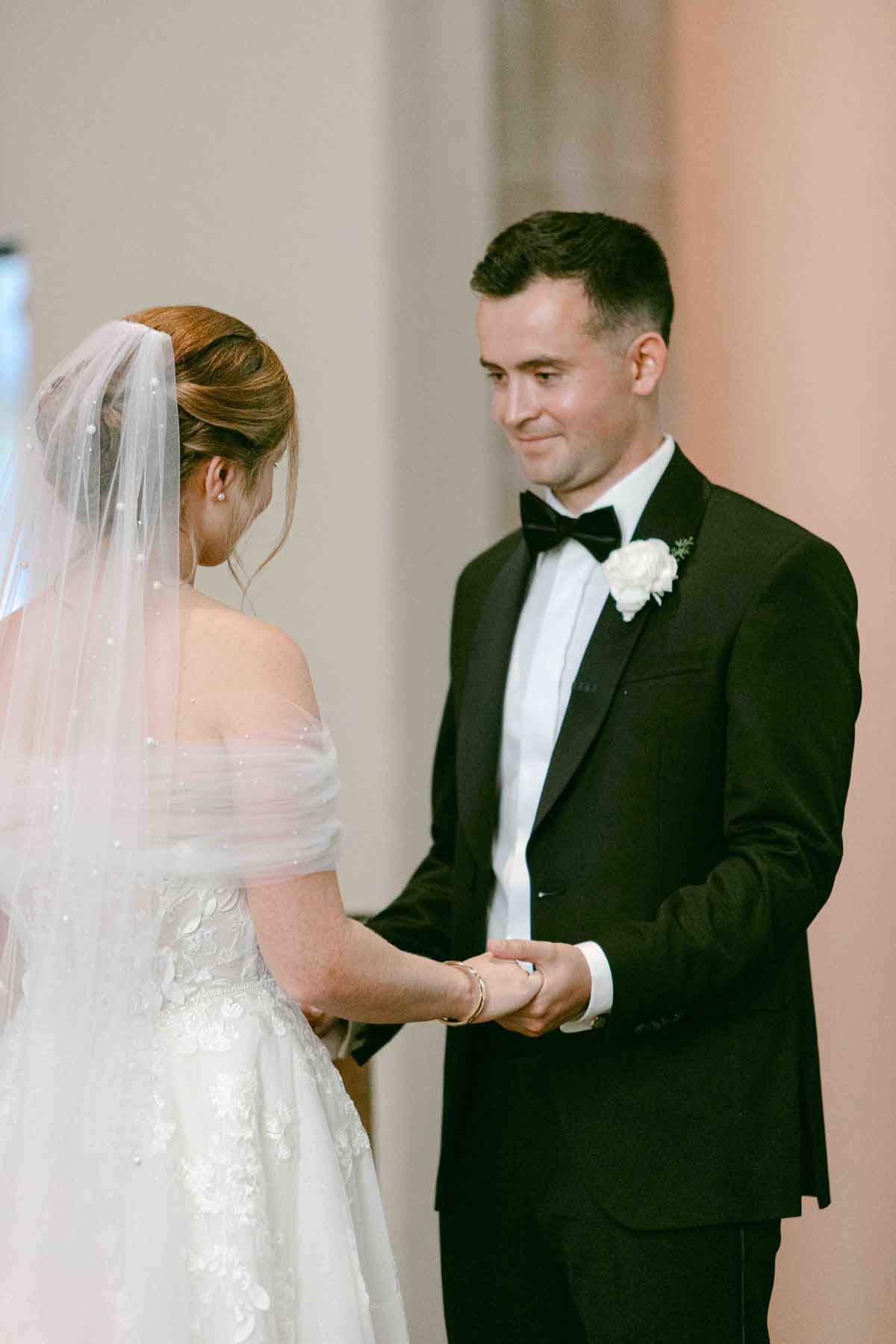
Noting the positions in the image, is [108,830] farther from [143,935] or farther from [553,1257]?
[553,1257]

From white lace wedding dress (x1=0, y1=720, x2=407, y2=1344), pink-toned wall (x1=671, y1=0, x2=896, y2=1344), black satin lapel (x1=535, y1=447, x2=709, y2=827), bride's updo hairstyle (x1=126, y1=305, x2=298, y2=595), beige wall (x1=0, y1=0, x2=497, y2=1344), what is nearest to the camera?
white lace wedding dress (x1=0, y1=720, x2=407, y2=1344)

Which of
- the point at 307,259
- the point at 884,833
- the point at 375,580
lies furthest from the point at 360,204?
the point at 884,833

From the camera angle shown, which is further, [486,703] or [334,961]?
[486,703]

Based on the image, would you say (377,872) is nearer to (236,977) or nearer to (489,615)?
(489,615)

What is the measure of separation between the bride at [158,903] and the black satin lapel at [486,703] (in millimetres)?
517

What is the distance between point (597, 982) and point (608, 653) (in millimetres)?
462

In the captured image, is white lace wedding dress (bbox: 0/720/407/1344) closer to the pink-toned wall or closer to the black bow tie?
the black bow tie

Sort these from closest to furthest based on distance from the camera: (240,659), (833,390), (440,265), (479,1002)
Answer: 1. (240,659)
2. (479,1002)
3. (833,390)
4. (440,265)

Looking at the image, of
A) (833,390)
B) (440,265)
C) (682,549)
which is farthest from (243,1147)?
(440,265)

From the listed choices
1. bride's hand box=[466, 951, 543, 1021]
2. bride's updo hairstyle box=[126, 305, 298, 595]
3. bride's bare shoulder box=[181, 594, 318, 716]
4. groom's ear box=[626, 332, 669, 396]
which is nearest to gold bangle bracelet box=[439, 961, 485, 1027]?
bride's hand box=[466, 951, 543, 1021]

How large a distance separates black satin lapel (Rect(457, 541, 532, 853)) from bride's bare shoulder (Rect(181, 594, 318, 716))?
0.61 metres

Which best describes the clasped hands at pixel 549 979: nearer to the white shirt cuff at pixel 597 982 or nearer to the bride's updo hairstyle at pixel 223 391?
the white shirt cuff at pixel 597 982

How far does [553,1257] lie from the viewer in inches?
86.0

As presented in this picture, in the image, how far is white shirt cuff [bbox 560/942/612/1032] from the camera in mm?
2039
